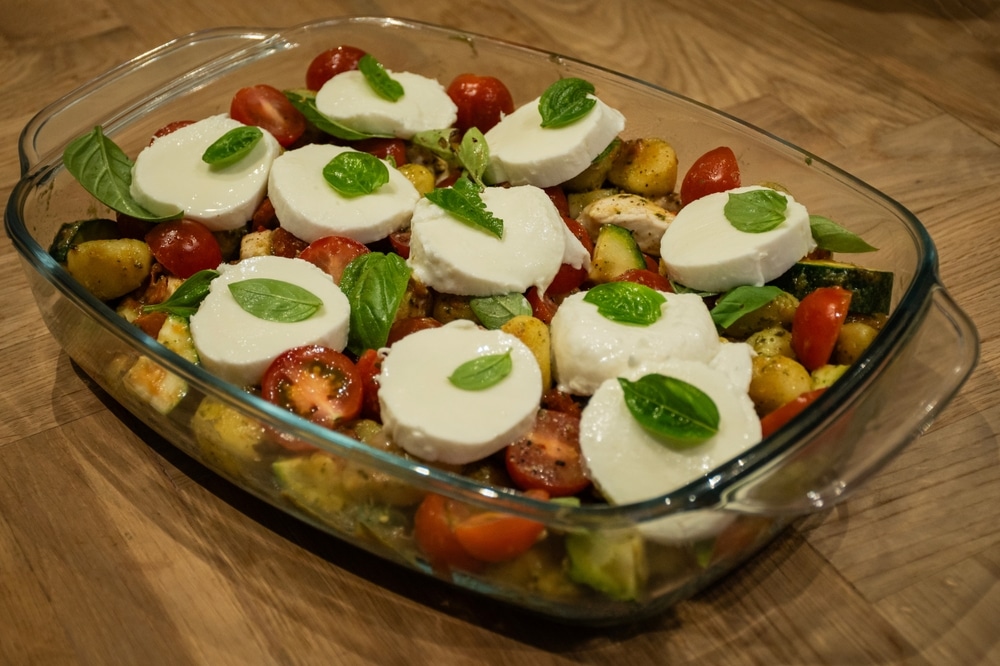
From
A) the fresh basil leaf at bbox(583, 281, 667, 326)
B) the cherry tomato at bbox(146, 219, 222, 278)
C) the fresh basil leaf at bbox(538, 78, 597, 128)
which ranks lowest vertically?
the cherry tomato at bbox(146, 219, 222, 278)

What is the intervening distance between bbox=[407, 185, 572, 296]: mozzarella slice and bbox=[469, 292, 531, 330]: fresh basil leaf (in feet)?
0.06

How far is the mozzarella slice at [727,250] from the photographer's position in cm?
222

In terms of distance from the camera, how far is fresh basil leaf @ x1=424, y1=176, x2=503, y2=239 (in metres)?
2.25

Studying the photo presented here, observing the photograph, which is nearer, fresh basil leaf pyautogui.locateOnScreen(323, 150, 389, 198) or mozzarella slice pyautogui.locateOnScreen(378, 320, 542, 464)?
mozzarella slice pyautogui.locateOnScreen(378, 320, 542, 464)

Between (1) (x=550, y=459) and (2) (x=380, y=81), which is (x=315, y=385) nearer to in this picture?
(1) (x=550, y=459)

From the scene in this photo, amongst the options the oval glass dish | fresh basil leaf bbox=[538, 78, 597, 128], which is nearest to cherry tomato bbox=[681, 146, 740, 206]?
the oval glass dish

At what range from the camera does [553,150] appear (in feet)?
8.20

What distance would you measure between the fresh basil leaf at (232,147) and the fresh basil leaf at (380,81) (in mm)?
389

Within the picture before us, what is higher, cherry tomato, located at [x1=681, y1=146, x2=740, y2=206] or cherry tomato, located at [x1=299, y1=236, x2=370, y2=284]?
cherry tomato, located at [x1=681, y1=146, x2=740, y2=206]

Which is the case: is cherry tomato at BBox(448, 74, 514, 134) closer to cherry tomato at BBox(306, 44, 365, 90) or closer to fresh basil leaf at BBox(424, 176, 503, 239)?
cherry tomato at BBox(306, 44, 365, 90)

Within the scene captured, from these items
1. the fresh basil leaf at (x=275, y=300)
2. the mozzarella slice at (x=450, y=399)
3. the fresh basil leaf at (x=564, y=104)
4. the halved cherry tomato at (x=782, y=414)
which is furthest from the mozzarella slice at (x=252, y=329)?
the halved cherry tomato at (x=782, y=414)

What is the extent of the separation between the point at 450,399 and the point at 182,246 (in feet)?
3.05

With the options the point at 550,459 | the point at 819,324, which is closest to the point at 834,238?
the point at 819,324

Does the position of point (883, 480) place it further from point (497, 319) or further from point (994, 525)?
point (497, 319)
